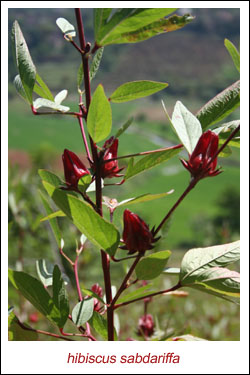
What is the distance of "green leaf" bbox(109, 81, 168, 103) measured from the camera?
0.28 metres

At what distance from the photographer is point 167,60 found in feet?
50.2

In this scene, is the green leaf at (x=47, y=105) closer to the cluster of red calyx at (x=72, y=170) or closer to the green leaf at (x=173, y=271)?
the cluster of red calyx at (x=72, y=170)

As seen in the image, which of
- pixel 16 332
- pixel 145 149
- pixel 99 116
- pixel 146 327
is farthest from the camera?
pixel 145 149

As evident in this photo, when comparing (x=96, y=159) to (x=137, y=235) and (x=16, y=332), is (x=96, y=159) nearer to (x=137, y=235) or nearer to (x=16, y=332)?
(x=137, y=235)

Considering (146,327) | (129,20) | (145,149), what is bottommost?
(145,149)

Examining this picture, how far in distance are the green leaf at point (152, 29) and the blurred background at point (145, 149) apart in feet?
0.23

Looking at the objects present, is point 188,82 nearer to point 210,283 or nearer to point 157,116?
point 157,116

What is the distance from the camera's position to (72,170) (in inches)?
11.2

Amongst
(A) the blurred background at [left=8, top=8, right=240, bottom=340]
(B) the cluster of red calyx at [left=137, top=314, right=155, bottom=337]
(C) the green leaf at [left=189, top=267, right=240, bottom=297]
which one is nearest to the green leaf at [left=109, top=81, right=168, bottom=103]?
(A) the blurred background at [left=8, top=8, right=240, bottom=340]

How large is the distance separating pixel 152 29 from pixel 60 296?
0.20m

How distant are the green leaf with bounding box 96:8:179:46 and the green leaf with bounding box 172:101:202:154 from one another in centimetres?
7

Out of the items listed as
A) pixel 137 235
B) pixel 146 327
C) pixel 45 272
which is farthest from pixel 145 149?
pixel 137 235

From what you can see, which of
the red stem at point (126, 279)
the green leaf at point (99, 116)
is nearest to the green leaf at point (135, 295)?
the red stem at point (126, 279)

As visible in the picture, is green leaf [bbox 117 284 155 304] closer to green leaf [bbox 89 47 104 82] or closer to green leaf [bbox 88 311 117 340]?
green leaf [bbox 88 311 117 340]
